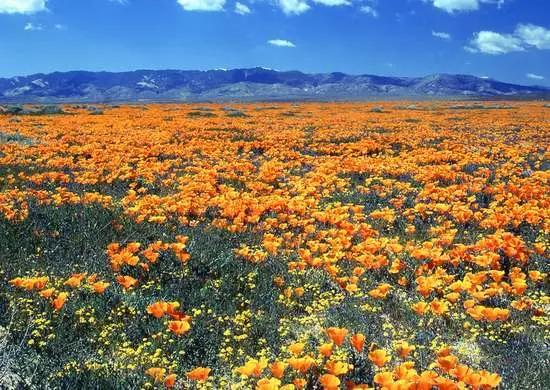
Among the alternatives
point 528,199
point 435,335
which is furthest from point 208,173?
point 435,335

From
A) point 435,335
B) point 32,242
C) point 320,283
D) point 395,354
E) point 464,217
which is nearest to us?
point 395,354

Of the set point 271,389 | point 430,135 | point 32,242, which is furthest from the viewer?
point 430,135

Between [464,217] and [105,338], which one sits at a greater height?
[464,217]

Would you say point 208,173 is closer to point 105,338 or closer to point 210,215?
point 210,215

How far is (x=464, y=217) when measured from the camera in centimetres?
828

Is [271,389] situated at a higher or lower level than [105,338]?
higher

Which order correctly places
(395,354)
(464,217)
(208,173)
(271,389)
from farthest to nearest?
(208,173) → (464,217) → (395,354) → (271,389)

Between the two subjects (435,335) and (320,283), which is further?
(320,283)

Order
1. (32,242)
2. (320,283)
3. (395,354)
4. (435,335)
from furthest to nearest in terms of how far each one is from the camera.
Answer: (32,242) → (320,283) → (435,335) → (395,354)

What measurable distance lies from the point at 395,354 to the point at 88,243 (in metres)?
4.67

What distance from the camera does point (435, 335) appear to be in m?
5.12

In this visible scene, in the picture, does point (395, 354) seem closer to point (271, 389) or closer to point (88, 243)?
point (271, 389)

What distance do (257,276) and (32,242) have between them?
11.2 ft

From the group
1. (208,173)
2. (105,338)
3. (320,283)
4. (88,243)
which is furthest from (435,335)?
(208,173)
